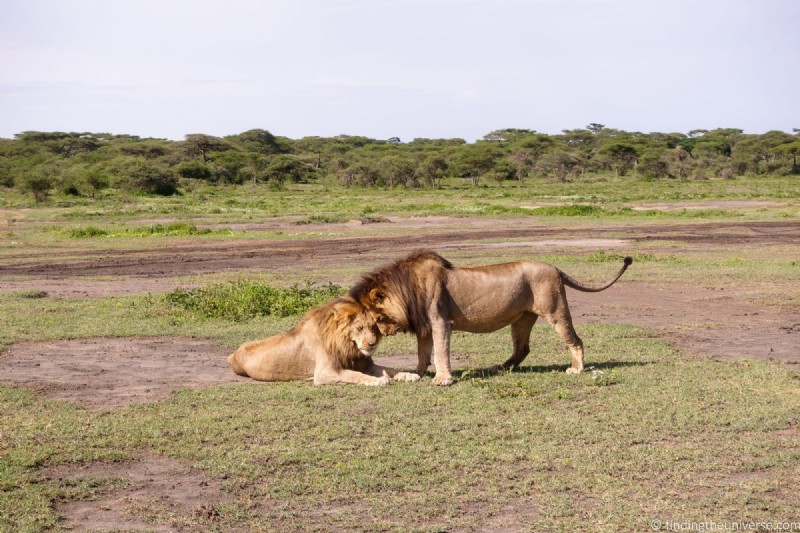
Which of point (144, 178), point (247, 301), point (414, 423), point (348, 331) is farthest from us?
point (144, 178)

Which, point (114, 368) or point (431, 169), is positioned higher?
point (431, 169)

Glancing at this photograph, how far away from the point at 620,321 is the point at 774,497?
765cm

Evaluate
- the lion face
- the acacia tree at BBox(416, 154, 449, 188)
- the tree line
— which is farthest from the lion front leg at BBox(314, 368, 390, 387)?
the acacia tree at BBox(416, 154, 449, 188)

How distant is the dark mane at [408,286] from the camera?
912 centimetres

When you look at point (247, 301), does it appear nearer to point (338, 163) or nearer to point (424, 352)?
point (424, 352)

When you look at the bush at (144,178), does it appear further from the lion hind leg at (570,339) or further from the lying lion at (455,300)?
the lion hind leg at (570,339)

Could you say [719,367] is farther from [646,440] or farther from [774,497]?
[774,497]

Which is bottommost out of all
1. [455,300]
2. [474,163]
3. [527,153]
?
[455,300]

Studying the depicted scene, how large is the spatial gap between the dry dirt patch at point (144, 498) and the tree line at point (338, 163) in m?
45.4

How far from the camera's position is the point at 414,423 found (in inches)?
307

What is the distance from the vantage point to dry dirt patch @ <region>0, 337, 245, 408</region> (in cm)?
941

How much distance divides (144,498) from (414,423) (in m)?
2.40

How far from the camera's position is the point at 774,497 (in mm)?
5953

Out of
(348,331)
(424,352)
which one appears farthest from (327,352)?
(424,352)
